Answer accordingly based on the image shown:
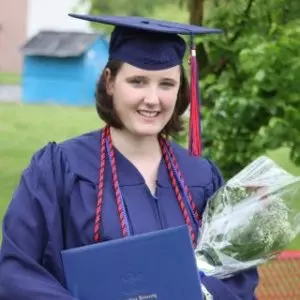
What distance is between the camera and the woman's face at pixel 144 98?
2545 mm

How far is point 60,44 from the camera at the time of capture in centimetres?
2430

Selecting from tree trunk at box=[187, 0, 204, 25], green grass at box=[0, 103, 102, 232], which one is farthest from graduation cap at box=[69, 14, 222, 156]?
green grass at box=[0, 103, 102, 232]

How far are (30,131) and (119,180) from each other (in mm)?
13521

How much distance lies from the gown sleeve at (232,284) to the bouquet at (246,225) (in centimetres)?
3

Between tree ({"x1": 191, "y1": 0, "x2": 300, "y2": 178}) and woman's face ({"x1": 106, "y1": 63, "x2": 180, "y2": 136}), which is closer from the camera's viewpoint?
woman's face ({"x1": 106, "y1": 63, "x2": 180, "y2": 136})

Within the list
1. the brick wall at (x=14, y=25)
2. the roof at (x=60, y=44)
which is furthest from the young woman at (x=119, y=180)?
the brick wall at (x=14, y=25)

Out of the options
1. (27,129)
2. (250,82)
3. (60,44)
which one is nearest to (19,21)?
(60,44)

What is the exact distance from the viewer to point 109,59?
2.72 meters

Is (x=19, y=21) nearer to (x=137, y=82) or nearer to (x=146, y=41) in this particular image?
(x=146, y=41)

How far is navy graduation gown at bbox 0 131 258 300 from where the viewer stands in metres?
2.47

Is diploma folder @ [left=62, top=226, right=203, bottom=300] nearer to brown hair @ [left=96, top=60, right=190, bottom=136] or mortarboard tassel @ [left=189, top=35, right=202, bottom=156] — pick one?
brown hair @ [left=96, top=60, right=190, bottom=136]

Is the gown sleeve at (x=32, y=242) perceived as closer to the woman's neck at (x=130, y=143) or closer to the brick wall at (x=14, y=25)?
the woman's neck at (x=130, y=143)

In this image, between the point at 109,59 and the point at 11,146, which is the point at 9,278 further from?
the point at 11,146

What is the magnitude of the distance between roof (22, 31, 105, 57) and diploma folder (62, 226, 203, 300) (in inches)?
832
